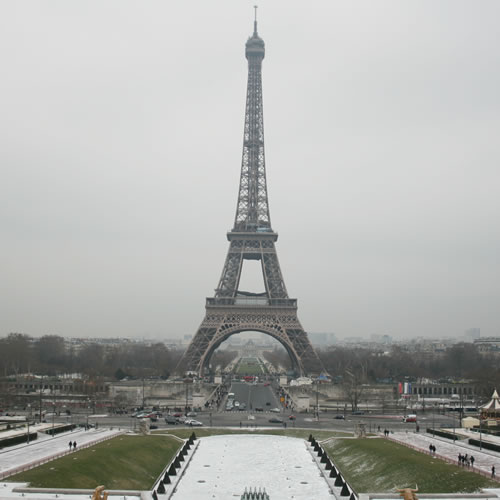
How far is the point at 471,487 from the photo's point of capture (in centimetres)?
3766

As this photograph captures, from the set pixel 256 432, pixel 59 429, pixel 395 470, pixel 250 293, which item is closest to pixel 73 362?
pixel 250 293

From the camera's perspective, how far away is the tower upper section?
114875 mm

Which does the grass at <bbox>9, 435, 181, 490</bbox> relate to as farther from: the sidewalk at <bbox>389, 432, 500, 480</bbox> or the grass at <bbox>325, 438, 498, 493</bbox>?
the sidewalk at <bbox>389, 432, 500, 480</bbox>

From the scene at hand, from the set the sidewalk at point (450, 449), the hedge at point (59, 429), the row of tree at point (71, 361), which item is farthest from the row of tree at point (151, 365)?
the sidewalk at point (450, 449)

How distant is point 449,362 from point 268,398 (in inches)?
2985

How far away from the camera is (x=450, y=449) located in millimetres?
51906

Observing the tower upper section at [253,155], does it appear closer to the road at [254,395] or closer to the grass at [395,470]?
the road at [254,395]

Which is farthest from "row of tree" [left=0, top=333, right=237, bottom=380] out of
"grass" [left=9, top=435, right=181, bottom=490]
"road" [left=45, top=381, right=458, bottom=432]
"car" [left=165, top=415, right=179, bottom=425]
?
"grass" [left=9, top=435, right=181, bottom=490]

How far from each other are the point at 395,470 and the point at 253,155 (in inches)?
3119

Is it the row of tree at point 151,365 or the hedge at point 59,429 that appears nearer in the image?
the hedge at point 59,429

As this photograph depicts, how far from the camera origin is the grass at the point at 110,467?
39.1 meters

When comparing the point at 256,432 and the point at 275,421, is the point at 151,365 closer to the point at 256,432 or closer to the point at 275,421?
the point at 275,421

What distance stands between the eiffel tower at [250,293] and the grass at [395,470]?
5361 centimetres

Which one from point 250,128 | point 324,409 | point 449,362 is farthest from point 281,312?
point 449,362
